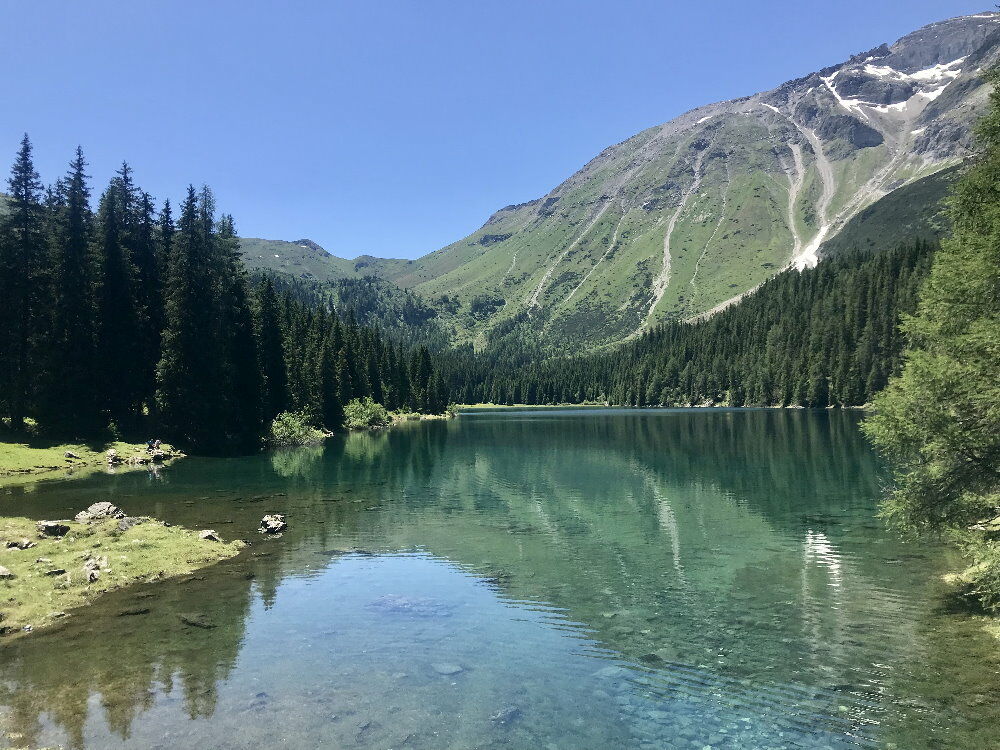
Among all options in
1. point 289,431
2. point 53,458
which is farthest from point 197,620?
point 289,431

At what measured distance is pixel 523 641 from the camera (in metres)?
17.0

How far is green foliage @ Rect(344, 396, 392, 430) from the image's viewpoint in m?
116

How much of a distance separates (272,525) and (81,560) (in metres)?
9.11

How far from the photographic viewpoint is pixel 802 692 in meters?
13.5

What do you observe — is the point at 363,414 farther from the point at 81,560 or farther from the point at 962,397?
the point at 962,397

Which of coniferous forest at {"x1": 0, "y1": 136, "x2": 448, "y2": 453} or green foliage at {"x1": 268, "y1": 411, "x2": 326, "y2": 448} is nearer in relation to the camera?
coniferous forest at {"x1": 0, "y1": 136, "x2": 448, "y2": 453}

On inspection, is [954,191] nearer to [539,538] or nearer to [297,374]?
[539,538]

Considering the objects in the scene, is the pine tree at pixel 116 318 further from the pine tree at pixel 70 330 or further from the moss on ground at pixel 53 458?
the moss on ground at pixel 53 458

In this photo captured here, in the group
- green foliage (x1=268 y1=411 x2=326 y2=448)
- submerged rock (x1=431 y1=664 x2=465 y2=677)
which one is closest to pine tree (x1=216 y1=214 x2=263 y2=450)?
green foliage (x1=268 y1=411 x2=326 y2=448)

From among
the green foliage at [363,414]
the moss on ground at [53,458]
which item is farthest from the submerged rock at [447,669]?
the green foliage at [363,414]

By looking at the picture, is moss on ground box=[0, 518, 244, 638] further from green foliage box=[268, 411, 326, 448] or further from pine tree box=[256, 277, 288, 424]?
pine tree box=[256, 277, 288, 424]

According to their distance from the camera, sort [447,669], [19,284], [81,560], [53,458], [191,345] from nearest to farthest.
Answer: [447,669] → [81,560] → [53,458] → [19,284] → [191,345]

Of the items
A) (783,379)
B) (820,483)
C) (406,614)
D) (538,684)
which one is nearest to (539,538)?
(406,614)

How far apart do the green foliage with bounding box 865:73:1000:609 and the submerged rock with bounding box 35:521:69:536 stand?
33.3 meters
